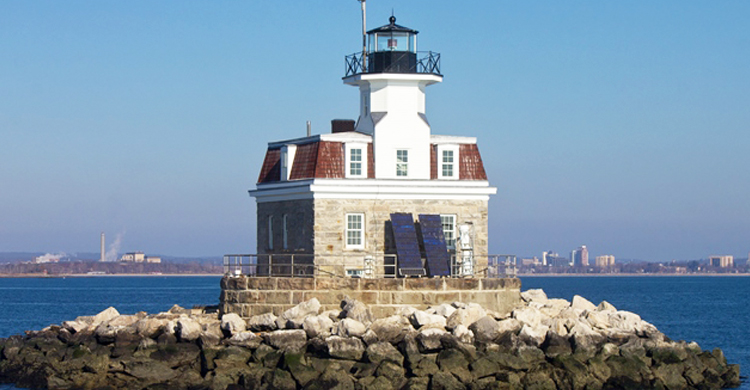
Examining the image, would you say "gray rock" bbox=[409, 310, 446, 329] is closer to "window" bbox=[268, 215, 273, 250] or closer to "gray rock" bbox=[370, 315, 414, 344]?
"gray rock" bbox=[370, 315, 414, 344]

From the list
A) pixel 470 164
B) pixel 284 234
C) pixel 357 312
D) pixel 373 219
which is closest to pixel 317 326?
pixel 357 312

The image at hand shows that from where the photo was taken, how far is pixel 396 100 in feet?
102

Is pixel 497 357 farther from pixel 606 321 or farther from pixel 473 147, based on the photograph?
pixel 473 147

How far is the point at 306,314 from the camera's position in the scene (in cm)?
2691

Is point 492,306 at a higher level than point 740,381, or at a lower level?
higher

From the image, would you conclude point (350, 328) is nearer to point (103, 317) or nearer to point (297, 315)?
point (297, 315)

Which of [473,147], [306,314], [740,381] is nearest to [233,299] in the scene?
[306,314]

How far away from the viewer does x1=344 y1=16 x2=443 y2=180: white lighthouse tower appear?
3052 centimetres

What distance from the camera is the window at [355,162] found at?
98.7 feet

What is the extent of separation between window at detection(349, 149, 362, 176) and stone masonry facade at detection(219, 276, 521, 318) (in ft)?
10.6

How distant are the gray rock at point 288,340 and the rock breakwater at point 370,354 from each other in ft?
0.07

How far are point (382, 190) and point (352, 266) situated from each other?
2.01 m

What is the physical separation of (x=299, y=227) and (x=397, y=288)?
3442 millimetres

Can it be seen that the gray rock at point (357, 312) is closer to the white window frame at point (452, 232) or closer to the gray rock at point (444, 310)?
the gray rock at point (444, 310)
